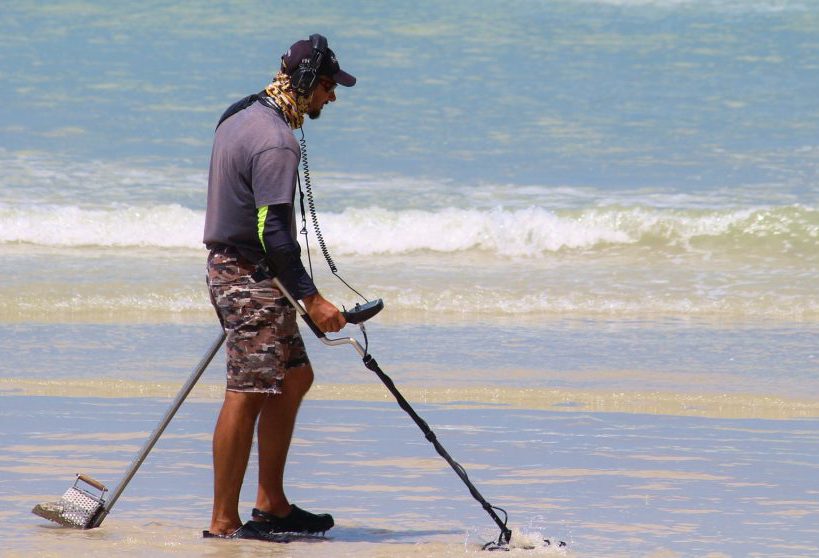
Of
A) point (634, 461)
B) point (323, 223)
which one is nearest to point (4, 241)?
point (323, 223)

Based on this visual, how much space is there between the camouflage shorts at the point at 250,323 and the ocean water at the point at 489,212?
0.56 m

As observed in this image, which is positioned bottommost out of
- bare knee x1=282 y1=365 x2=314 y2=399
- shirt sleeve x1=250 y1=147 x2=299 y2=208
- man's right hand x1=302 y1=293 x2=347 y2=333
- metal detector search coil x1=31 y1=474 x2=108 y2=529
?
metal detector search coil x1=31 y1=474 x2=108 y2=529

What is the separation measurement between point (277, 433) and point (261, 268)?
576 millimetres

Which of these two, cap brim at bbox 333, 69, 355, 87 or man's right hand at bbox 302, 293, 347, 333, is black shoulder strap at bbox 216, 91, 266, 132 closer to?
cap brim at bbox 333, 69, 355, 87

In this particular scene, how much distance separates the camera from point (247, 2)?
35906 mm

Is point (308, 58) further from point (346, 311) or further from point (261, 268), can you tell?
point (346, 311)

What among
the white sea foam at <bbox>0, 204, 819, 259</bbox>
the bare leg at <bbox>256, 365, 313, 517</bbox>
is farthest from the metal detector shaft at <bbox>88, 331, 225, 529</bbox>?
the white sea foam at <bbox>0, 204, 819, 259</bbox>

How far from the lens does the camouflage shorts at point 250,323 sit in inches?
180

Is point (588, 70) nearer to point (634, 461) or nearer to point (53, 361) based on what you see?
point (53, 361)

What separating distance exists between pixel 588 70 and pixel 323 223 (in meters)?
14.6

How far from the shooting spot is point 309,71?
4594 millimetres

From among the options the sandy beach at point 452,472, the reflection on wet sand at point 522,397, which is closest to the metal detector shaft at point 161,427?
the sandy beach at point 452,472

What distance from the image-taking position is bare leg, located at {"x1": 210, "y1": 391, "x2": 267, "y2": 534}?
4648mm

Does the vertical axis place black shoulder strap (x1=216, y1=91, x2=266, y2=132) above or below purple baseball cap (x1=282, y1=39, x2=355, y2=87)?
below
